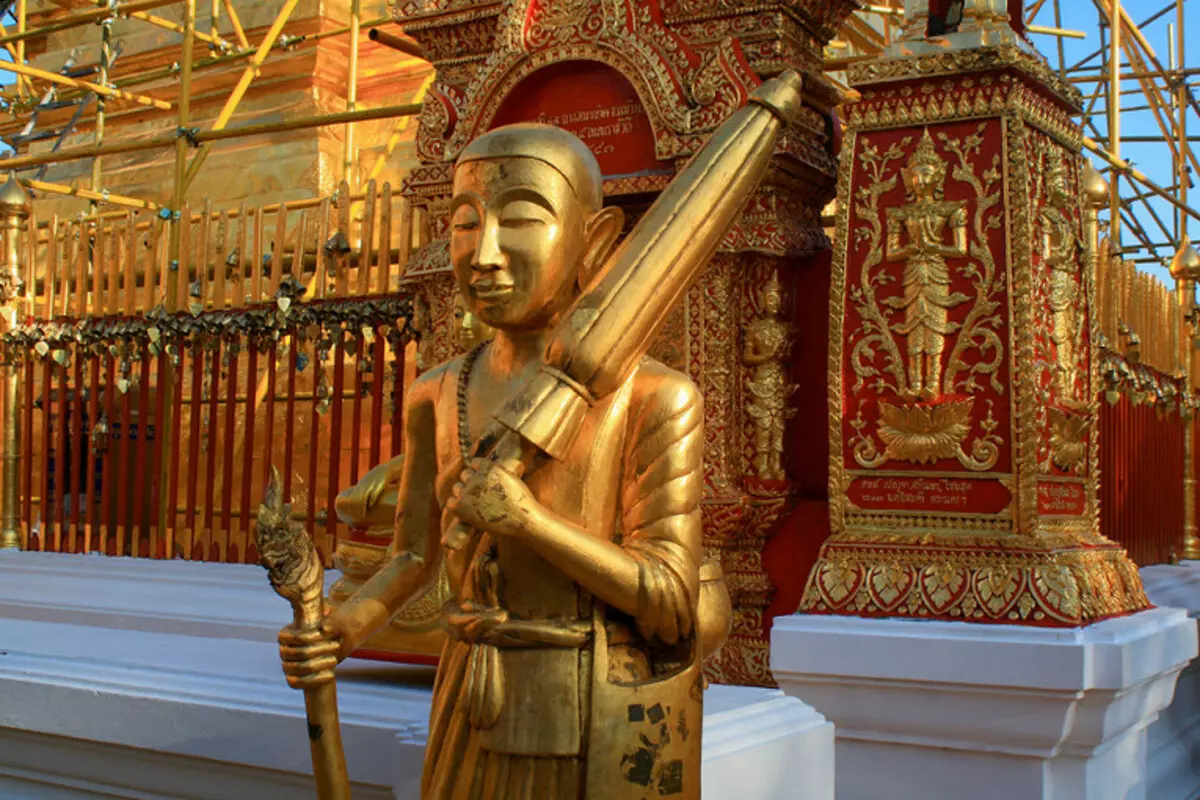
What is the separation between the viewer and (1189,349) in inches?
234

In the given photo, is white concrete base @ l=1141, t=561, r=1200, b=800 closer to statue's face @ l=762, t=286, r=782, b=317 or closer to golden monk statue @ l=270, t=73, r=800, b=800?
statue's face @ l=762, t=286, r=782, b=317

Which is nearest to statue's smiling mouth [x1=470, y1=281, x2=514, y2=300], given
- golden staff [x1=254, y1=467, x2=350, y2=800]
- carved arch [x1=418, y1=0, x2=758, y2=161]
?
golden staff [x1=254, y1=467, x2=350, y2=800]

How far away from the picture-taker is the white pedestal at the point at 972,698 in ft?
10.2

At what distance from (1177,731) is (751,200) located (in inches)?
96.2

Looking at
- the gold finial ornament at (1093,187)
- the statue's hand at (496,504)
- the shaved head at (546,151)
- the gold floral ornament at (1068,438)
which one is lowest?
the statue's hand at (496,504)

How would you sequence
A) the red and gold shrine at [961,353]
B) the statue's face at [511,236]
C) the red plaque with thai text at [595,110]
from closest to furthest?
the statue's face at [511,236], the red and gold shrine at [961,353], the red plaque with thai text at [595,110]

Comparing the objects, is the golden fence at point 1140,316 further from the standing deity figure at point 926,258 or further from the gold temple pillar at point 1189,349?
the standing deity figure at point 926,258

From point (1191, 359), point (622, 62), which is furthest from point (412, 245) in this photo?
point (1191, 359)

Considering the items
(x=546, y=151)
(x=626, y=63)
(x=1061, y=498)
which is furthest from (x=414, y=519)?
(x=626, y=63)

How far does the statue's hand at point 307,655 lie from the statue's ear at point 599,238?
1.89 feet

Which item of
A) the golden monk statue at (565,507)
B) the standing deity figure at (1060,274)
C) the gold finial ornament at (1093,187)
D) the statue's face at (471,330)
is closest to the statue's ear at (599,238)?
the golden monk statue at (565,507)

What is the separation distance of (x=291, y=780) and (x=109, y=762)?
0.51 m

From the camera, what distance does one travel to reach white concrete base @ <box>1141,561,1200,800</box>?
4.16 meters

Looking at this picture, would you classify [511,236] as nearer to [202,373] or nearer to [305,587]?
[305,587]
